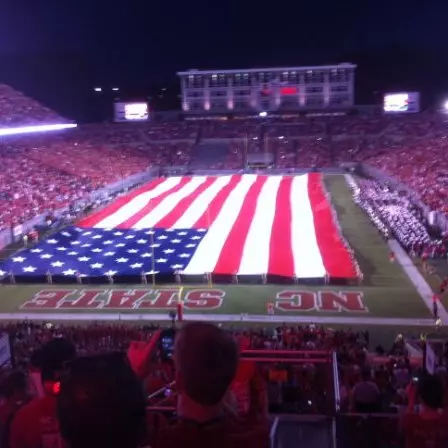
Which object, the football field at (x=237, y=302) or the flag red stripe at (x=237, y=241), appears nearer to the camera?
the football field at (x=237, y=302)

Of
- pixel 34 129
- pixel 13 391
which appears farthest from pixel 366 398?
pixel 34 129

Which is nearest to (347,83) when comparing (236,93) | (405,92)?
(405,92)

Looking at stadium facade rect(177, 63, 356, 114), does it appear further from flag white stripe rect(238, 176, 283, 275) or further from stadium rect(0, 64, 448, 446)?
flag white stripe rect(238, 176, 283, 275)

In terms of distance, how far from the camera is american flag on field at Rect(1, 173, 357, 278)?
1892 centimetres

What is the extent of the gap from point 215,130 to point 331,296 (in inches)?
1809

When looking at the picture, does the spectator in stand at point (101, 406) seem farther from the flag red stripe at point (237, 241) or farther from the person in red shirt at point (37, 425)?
the flag red stripe at point (237, 241)

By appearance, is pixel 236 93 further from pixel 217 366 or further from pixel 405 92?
pixel 217 366

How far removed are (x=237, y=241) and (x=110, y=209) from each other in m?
9.79

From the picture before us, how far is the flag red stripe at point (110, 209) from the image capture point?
26120 millimetres

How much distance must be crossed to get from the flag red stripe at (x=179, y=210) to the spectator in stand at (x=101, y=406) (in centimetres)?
2305

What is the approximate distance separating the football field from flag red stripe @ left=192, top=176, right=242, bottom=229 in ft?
24.3

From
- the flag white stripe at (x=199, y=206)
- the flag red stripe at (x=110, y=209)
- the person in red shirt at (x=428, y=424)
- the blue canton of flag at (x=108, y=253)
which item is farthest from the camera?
the flag red stripe at (x=110, y=209)

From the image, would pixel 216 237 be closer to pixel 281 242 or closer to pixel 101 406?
pixel 281 242

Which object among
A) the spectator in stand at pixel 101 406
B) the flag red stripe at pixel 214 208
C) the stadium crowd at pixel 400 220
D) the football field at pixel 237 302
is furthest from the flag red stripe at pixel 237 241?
the spectator in stand at pixel 101 406
